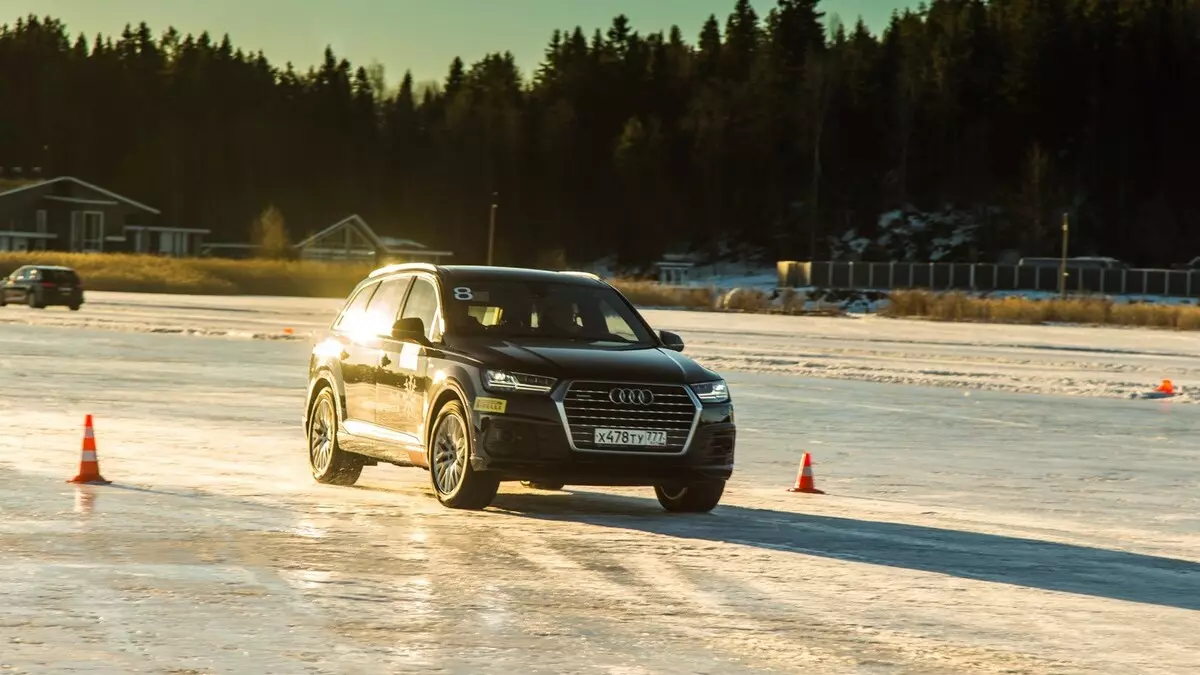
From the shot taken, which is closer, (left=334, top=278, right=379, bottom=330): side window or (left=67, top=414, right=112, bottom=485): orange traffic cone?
(left=67, top=414, right=112, bottom=485): orange traffic cone

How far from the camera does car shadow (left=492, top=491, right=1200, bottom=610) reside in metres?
10.8

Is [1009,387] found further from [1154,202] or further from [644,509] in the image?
[1154,202]

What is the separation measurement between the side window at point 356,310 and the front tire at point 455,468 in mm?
2183

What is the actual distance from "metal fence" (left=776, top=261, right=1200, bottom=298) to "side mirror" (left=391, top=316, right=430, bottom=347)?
→ 103845mm

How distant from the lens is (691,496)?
543 inches

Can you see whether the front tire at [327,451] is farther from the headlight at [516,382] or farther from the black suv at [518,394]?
the headlight at [516,382]

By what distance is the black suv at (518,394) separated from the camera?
12906 mm

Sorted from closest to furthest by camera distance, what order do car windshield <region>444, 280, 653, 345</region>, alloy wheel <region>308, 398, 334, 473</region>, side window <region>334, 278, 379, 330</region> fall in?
car windshield <region>444, 280, 653, 345</region>
alloy wheel <region>308, 398, 334, 473</region>
side window <region>334, 278, 379, 330</region>

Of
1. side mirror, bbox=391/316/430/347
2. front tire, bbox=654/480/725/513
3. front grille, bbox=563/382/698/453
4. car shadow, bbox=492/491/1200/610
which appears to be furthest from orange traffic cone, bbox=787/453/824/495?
side mirror, bbox=391/316/430/347

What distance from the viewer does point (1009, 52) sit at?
164 meters

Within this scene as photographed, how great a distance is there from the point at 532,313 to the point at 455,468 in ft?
4.95

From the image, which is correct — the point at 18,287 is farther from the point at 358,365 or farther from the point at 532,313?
the point at 532,313

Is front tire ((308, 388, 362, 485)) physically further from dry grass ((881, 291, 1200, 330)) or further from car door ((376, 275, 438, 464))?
dry grass ((881, 291, 1200, 330))

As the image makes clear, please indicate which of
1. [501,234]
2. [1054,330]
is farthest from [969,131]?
[1054,330]
